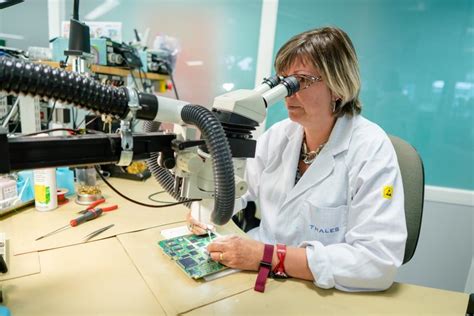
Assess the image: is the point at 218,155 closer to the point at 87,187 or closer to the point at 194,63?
the point at 87,187

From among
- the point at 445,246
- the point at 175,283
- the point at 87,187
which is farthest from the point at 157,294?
the point at 445,246

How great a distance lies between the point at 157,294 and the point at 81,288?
0.17 m

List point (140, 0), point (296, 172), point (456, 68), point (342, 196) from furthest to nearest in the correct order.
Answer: point (140, 0)
point (456, 68)
point (296, 172)
point (342, 196)

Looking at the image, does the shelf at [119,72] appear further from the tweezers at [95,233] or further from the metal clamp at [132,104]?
the metal clamp at [132,104]

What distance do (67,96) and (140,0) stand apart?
215cm

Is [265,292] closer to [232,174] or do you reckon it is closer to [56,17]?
[232,174]

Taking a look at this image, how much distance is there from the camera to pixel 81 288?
0.68m

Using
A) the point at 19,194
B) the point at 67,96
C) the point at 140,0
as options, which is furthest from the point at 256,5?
the point at 67,96

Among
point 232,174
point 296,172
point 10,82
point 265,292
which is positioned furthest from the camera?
point 296,172

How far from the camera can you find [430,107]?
68.2 inches

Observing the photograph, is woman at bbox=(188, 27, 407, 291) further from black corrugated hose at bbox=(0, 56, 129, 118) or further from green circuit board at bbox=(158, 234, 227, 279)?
black corrugated hose at bbox=(0, 56, 129, 118)

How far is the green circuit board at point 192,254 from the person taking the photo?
0.75 meters

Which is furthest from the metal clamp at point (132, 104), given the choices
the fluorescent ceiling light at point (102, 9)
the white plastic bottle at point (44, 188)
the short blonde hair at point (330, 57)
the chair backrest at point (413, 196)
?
the fluorescent ceiling light at point (102, 9)

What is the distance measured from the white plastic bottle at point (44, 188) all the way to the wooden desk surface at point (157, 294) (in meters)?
0.24
